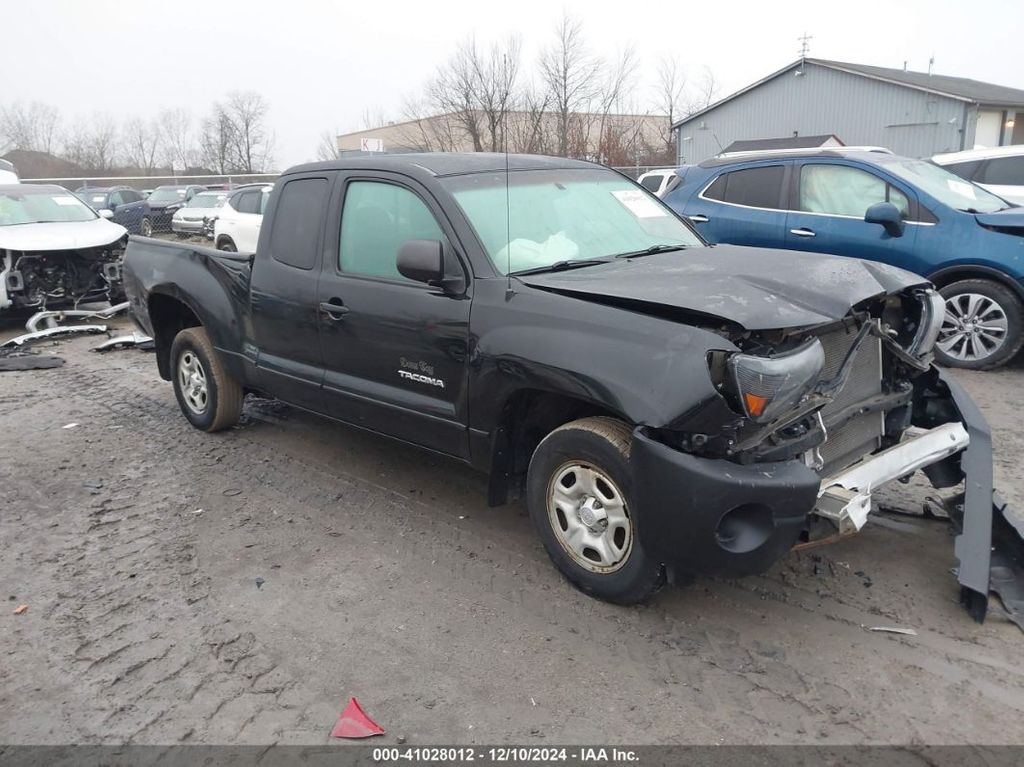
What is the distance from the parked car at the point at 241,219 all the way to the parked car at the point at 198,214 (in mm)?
6302

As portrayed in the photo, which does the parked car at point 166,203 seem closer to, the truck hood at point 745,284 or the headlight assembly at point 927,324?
the truck hood at point 745,284

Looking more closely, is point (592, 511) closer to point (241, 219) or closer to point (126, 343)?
point (126, 343)

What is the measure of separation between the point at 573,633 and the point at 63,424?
4.94m

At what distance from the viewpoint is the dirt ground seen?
9.19 feet

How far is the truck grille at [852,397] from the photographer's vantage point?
10.9 ft

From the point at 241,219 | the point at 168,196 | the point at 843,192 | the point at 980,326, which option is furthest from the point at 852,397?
the point at 168,196

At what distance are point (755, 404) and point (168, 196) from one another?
2606 cm

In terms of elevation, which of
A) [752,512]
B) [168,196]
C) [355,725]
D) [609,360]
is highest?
[168,196]

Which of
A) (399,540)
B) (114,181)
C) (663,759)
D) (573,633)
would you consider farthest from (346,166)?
(114,181)

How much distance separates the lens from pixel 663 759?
259cm

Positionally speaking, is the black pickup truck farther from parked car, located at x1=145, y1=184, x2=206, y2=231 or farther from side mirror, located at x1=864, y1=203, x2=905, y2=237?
parked car, located at x1=145, y1=184, x2=206, y2=231

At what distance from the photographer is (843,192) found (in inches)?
291

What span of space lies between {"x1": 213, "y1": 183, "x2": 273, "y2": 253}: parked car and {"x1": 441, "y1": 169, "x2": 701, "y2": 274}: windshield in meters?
10.7

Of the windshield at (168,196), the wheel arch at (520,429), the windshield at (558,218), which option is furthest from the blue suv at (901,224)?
the windshield at (168,196)
